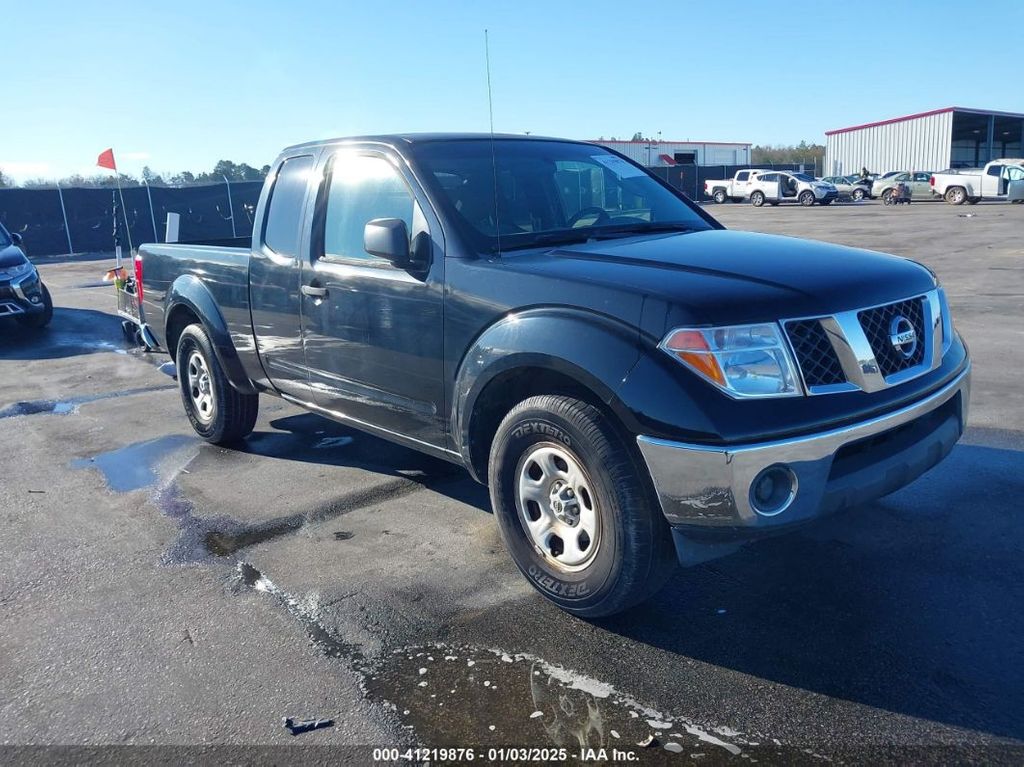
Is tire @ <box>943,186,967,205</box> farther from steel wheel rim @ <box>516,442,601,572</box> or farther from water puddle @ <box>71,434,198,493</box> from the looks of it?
steel wheel rim @ <box>516,442,601,572</box>

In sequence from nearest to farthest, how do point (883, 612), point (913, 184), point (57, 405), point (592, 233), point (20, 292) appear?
point (883, 612) < point (592, 233) < point (57, 405) < point (20, 292) < point (913, 184)

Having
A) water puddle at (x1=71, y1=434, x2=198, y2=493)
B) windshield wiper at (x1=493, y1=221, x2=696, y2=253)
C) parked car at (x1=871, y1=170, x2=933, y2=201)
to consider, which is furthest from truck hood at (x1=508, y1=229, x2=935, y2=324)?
parked car at (x1=871, y1=170, x2=933, y2=201)

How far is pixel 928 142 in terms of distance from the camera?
53188 mm

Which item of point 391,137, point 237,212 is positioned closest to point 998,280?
point 391,137

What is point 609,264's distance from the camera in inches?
144

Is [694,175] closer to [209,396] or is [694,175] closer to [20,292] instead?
[20,292]

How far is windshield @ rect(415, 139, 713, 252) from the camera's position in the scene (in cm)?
425

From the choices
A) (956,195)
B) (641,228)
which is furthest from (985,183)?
(641,228)

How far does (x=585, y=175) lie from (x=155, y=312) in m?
3.62

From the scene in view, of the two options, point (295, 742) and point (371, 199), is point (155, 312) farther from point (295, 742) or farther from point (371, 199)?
point (295, 742)

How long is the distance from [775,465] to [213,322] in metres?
4.06

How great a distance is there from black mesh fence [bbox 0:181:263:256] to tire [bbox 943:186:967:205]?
2849 cm

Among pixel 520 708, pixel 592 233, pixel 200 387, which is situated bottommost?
pixel 520 708

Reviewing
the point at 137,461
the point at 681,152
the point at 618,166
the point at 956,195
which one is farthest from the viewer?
the point at 681,152
